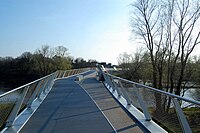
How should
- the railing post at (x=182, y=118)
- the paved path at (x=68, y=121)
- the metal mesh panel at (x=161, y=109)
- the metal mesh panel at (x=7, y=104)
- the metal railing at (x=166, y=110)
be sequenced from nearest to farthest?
the railing post at (x=182, y=118) < the metal railing at (x=166, y=110) < the metal mesh panel at (x=161, y=109) < the metal mesh panel at (x=7, y=104) < the paved path at (x=68, y=121)

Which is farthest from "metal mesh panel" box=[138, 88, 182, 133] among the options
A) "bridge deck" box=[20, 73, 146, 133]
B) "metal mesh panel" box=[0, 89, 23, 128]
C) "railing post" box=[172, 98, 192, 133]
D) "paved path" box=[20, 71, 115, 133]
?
"metal mesh panel" box=[0, 89, 23, 128]

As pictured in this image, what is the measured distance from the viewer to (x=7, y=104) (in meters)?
5.46

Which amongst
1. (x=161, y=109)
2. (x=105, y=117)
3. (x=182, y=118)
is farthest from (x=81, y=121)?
(x=182, y=118)

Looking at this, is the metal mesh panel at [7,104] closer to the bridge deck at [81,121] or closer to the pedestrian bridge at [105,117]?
the pedestrian bridge at [105,117]

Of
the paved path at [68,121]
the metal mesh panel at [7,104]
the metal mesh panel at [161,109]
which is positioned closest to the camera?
the metal mesh panel at [161,109]

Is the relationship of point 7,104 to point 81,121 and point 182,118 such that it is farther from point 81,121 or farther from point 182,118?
point 182,118

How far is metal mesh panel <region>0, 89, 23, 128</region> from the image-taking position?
5154 mm

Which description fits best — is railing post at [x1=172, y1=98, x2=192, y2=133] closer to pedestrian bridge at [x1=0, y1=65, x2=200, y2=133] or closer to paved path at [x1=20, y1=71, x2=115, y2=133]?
pedestrian bridge at [x1=0, y1=65, x2=200, y2=133]

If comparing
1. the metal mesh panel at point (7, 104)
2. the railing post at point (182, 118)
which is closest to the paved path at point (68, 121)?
the metal mesh panel at point (7, 104)

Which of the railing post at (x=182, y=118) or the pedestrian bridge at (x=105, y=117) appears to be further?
the pedestrian bridge at (x=105, y=117)

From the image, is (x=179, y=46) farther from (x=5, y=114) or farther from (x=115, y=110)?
(x=5, y=114)

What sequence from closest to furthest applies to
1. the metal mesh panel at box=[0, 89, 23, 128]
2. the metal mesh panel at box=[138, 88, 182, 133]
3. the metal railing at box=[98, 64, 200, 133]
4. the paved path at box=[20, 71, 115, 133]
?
the metal railing at box=[98, 64, 200, 133] < the metal mesh panel at box=[138, 88, 182, 133] < the metal mesh panel at box=[0, 89, 23, 128] < the paved path at box=[20, 71, 115, 133]

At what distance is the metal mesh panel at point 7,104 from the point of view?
5.15 meters

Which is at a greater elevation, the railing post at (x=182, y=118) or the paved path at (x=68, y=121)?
the railing post at (x=182, y=118)
